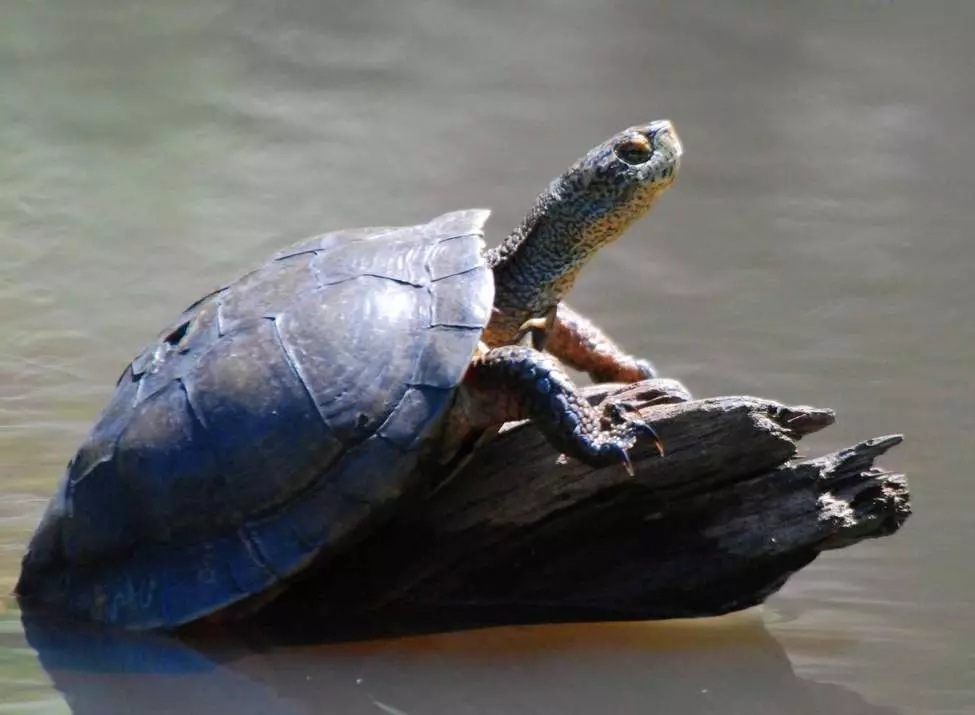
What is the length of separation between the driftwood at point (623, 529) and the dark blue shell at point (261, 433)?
0.33 metres

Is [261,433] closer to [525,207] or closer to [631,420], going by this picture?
[631,420]

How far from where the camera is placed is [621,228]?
4.82 meters

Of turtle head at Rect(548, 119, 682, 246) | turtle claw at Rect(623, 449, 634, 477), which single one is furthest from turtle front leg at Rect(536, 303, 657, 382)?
turtle claw at Rect(623, 449, 634, 477)

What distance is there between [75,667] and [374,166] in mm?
5940

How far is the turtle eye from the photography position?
4676mm

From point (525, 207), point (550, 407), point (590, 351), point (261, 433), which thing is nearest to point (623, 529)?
point (550, 407)

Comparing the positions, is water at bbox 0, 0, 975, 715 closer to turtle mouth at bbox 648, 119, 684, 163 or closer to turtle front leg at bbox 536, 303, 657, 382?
turtle front leg at bbox 536, 303, 657, 382

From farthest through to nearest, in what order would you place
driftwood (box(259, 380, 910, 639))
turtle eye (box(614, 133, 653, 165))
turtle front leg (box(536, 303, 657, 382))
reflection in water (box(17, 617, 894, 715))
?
1. turtle front leg (box(536, 303, 657, 382))
2. turtle eye (box(614, 133, 653, 165))
3. driftwood (box(259, 380, 910, 639))
4. reflection in water (box(17, 617, 894, 715))

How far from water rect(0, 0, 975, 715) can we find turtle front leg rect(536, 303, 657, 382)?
3.29 ft

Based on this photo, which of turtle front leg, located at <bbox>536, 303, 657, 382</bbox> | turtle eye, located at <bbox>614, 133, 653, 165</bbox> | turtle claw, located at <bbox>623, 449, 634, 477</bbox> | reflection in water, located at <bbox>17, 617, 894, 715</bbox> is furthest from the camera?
turtle front leg, located at <bbox>536, 303, 657, 382</bbox>

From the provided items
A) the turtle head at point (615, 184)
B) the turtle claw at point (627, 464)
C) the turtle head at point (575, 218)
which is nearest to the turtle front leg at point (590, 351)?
the turtle head at point (575, 218)

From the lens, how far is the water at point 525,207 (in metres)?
3.92

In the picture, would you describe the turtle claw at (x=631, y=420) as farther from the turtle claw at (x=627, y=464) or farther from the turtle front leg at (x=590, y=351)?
the turtle front leg at (x=590, y=351)

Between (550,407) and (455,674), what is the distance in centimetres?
83
